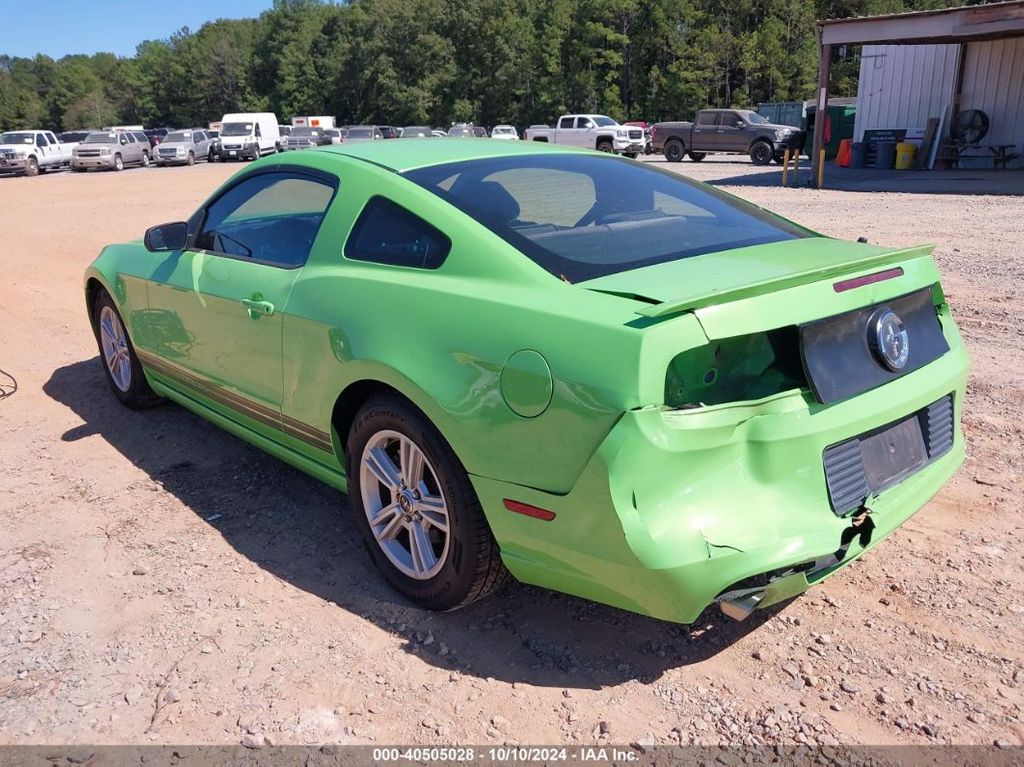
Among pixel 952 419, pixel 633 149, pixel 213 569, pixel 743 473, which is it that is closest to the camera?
pixel 743 473

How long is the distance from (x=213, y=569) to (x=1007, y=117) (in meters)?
27.6

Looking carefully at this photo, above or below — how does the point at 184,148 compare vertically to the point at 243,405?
below

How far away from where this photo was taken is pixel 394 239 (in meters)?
3.15

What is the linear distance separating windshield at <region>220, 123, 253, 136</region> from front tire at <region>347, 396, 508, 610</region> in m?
43.8

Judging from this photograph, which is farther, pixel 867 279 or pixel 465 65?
pixel 465 65

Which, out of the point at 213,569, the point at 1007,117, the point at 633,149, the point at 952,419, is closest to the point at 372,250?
the point at 213,569

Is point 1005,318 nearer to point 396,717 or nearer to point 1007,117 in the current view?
point 396,717

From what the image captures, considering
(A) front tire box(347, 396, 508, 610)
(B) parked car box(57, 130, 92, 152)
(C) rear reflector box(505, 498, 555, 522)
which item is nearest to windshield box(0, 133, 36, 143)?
(B) parked car box(57, 130, 92, 152)

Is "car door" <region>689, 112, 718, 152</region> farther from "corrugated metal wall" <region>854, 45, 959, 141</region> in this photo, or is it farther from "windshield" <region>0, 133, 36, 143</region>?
"windshield" <region>0, 133, 36, 143</region>

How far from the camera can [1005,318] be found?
6457 millimetres

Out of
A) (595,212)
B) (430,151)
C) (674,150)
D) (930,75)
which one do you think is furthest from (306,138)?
(595,212)

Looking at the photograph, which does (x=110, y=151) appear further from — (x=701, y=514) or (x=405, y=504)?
(x=701, y=514)

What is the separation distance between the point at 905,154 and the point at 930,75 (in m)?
3.18

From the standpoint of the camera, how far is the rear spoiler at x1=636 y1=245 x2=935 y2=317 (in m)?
2.28
